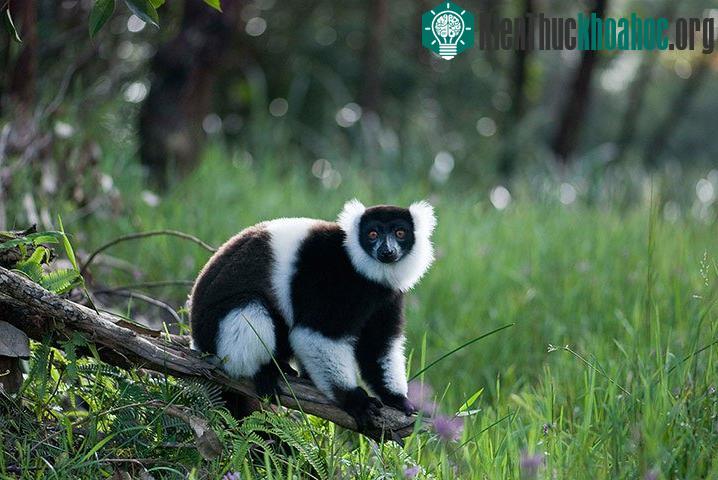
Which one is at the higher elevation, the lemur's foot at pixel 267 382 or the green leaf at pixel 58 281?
the green leaf at pixel 58 281

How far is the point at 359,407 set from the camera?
388 cm

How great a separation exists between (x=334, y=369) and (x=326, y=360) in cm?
6

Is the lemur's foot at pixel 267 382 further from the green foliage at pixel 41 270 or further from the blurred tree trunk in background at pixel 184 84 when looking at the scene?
the blurred tree trunk in background at pixel 184 84

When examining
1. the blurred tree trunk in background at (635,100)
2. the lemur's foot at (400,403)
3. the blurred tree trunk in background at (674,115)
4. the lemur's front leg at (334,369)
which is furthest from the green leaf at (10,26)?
the blurred tree trunk in background at (674,115)

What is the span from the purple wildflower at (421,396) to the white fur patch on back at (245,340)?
2.76 ft

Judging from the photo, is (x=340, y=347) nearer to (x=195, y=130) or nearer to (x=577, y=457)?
(x=577, y=457)

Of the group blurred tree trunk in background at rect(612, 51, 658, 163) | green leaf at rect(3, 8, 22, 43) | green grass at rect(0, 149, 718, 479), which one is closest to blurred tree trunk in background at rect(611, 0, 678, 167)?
blurred tree trunk in background at rect(612, 51, 658, 163)

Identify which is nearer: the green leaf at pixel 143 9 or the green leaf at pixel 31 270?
the green leaf at pixel 143 9

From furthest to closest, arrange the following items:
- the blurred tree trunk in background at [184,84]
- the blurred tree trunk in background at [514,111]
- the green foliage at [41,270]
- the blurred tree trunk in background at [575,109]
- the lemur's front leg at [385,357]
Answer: the blurred tree trunk in background at [575,109]
the blurred tree trunk in background at [514,111]
the blurred tree trunk in background at [184,84]
the lemur's front leg at [385,357]
the green foliage at [41,270]

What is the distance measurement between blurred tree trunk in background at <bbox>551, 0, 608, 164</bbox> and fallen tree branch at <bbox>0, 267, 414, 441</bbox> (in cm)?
1064

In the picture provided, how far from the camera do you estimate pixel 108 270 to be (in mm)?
6680

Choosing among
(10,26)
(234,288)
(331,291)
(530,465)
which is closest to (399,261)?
(331,291)

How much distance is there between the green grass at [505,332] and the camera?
11.3ft

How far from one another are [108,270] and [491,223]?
13.2 feet
